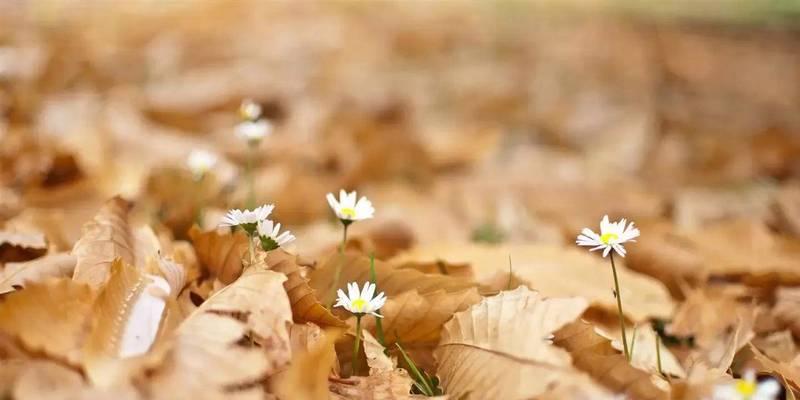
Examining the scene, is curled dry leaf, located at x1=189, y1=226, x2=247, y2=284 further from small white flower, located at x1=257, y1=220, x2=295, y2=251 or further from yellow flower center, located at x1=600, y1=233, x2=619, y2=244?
yellow flower center, located at x1=600, y1=233, x2=619, y2=244

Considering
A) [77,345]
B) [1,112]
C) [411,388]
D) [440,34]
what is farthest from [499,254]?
[440,34]

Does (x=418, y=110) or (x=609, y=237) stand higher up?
(x=418, y=110)

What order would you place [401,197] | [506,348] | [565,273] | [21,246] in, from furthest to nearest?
1. [401,197]
2. [565,273]
3. [21,246]
4. [506,348]

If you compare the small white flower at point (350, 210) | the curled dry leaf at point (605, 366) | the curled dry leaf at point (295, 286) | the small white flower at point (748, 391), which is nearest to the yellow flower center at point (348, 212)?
the small white flower at point (350, 210)

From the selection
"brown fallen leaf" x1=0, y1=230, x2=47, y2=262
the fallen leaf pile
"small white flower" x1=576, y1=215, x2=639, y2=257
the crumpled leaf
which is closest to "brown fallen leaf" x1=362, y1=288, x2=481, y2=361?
the fallen leaf pile

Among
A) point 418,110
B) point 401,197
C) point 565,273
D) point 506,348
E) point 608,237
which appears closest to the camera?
point 506,348

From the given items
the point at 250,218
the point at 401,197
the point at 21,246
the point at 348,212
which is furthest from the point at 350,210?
the point at 401,197

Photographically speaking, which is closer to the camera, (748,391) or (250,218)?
(748,391)

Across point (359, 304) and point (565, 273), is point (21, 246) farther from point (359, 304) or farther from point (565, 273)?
point (565, 273)
